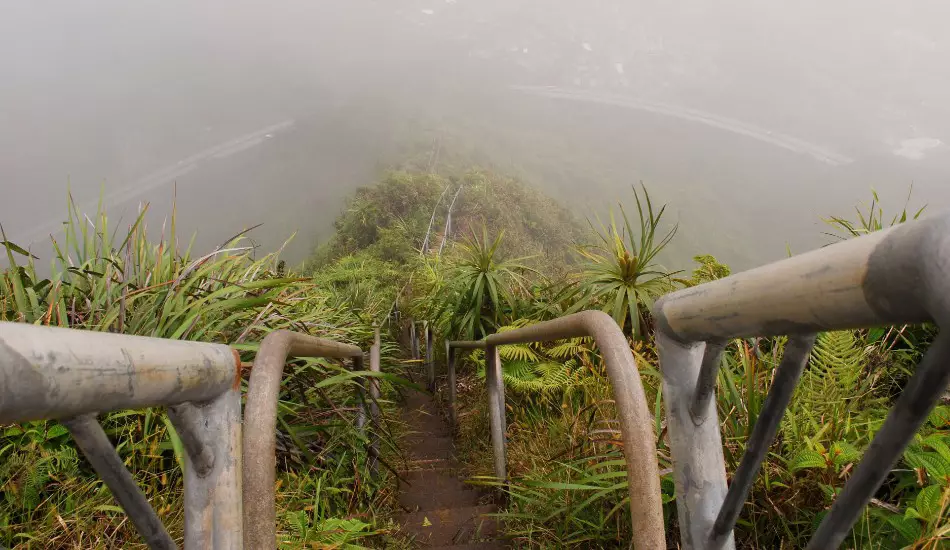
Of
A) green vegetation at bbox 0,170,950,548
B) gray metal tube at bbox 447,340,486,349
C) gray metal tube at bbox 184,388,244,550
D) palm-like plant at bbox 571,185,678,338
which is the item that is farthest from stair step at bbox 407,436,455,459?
gray metal tube at bbox 184,388,244,550

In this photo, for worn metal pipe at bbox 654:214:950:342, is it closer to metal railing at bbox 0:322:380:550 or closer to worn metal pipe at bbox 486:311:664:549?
worn metal pipe at bbox 486:311:664:549

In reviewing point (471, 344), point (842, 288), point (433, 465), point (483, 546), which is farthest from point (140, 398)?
point (433, 465)

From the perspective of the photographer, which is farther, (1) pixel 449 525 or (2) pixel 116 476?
(1) pixel 449 525

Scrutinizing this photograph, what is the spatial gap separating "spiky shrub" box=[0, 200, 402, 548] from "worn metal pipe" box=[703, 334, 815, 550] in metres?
1.35

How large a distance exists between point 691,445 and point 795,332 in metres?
0.29

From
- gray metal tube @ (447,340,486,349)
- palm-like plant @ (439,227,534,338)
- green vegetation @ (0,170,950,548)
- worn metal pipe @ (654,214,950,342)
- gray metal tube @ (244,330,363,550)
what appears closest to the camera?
worn metal pipe @ (654,214,950,342)

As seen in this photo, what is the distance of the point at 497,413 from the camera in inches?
84.3

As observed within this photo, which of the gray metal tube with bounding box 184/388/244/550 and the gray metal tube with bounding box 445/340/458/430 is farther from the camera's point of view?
the gray metal tube with bounding box 445/340/458/430

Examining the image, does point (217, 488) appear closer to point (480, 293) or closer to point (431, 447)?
point (431, 447)

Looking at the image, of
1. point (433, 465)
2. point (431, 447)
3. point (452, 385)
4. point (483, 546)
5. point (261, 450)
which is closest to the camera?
point (261, 450)

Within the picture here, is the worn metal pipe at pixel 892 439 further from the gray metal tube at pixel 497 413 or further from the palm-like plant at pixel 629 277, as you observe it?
the palm-like plant at pixel 629 277

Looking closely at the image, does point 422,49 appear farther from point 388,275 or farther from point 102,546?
point 102,546

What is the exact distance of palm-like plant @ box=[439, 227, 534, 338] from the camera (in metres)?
4.61

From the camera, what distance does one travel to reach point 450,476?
288cm
